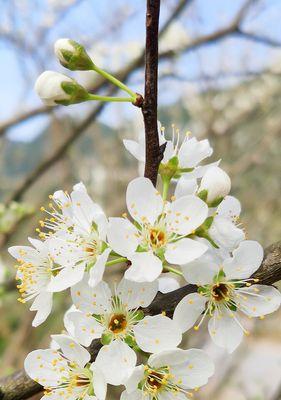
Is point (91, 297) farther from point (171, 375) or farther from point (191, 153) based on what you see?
point (191, 153)

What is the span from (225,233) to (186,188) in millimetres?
122

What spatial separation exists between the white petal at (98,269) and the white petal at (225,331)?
23 cm

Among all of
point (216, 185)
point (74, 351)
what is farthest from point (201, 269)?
point (74, 351)

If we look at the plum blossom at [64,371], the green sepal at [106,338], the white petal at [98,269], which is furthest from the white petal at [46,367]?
the white petal at [98,269]

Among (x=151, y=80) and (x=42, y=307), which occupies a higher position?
(x=151, y=80)

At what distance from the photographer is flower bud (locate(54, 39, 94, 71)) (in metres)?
0.91

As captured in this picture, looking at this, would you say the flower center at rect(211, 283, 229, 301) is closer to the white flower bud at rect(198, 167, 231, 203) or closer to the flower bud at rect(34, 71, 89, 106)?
the white flower bud at rect(198, 167, 231, 203)

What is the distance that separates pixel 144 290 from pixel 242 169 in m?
3.16

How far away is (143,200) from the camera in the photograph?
33.4 inches

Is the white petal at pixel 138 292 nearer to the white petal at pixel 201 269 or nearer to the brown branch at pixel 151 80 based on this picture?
the white petal at pixel 201 269

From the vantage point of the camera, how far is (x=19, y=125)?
9.66 ft

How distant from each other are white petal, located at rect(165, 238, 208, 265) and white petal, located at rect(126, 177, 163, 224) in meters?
0.08

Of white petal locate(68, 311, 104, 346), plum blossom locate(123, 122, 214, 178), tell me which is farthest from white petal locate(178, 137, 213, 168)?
white petal locate(68, 311, 104, 346)

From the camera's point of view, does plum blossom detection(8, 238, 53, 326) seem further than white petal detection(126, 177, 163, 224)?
Yes
